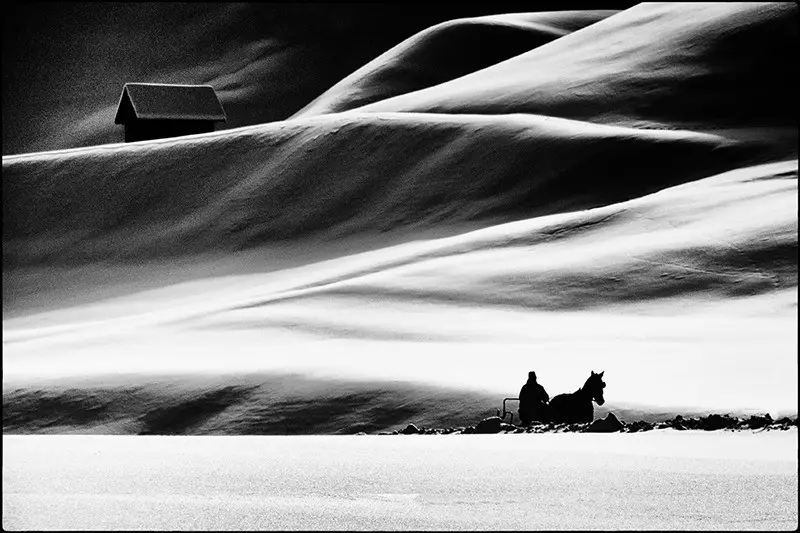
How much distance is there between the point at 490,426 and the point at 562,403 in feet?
5.57

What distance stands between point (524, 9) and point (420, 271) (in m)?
109

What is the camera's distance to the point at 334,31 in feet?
483

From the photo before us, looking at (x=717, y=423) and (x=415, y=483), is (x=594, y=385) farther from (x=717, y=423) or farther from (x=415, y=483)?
(x=415, y=483)

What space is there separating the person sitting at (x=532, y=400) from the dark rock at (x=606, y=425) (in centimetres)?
80

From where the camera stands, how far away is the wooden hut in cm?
8775

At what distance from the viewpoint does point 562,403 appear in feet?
71.1

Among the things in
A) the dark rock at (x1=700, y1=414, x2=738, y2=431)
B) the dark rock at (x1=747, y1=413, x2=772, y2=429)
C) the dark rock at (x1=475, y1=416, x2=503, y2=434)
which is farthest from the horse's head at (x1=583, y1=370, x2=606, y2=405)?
the dark rock at (x1=747, y1=413, x2=772, y2=429)

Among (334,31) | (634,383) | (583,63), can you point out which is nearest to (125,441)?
(634,383)

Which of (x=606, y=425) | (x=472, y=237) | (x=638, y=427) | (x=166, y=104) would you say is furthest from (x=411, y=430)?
(x=166, y=104)

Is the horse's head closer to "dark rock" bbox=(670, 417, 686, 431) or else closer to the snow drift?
"dark rock" bbox=(670, 417, 686, 431)

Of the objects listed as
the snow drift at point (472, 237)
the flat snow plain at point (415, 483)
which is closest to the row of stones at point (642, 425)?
the flat snow plain at point (415, 483)

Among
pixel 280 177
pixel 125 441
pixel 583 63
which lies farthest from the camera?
pixel 583 63

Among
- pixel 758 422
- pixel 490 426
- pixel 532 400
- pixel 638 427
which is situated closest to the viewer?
pixel 758 422

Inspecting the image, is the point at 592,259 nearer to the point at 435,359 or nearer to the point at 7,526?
the point at 435,359
